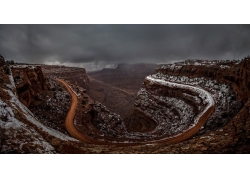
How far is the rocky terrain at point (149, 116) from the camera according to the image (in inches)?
371

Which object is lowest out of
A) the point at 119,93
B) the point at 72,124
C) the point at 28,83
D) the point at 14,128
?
the point at 72,124

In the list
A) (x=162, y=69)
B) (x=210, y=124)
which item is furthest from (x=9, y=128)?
(x=162, y=69)

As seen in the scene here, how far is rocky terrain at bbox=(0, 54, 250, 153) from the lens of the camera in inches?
371

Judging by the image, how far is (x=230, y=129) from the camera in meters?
10.8

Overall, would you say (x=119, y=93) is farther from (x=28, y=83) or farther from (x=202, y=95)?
(x=28, y=83)

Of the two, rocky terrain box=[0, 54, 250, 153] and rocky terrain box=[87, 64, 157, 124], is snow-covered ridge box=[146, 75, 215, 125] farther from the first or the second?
rocky terrain box=[87, 64, 157, 124]

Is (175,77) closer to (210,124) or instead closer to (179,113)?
(179,113)

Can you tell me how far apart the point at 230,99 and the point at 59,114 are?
74.8 feet

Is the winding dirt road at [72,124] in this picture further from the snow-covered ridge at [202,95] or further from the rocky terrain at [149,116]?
the snow-covered ridge at [202,95]

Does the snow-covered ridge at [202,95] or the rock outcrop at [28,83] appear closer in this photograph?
the rock outcrop at [28,83]

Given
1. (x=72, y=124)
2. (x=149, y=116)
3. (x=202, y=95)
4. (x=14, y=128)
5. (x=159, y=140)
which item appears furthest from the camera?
(x=149, y=116)

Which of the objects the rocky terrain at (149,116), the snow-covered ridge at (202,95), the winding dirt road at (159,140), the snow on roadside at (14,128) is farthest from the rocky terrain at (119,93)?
the snow on roadside at (14,128)

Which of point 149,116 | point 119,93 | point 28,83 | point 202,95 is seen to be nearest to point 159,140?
point 202,95

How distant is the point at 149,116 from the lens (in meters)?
32.5
